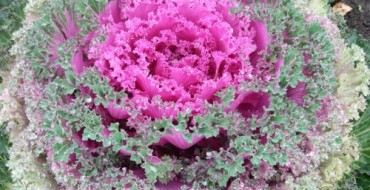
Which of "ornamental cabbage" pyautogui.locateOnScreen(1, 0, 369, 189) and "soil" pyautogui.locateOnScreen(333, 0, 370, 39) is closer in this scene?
"ornamental cabbage" pyautogui.locateOnScreen(1, 0, 369, 189)

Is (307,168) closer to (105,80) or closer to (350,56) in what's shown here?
(350,56)

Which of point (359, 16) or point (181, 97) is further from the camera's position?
point (359, 16)

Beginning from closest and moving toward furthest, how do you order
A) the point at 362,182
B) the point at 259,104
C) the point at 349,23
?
the point at 259,104 < the point at 362,182 < the point at 349,23

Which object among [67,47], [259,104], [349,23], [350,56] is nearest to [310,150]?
[259,104]

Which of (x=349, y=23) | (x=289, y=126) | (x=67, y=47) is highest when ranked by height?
(x=67, y=47)

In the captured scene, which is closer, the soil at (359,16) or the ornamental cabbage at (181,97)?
the ornamental cabbage at (181,97)

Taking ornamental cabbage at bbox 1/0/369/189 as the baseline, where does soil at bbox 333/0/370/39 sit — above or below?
below

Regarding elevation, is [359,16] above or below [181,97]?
below

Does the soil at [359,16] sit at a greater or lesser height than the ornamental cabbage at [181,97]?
lesser
